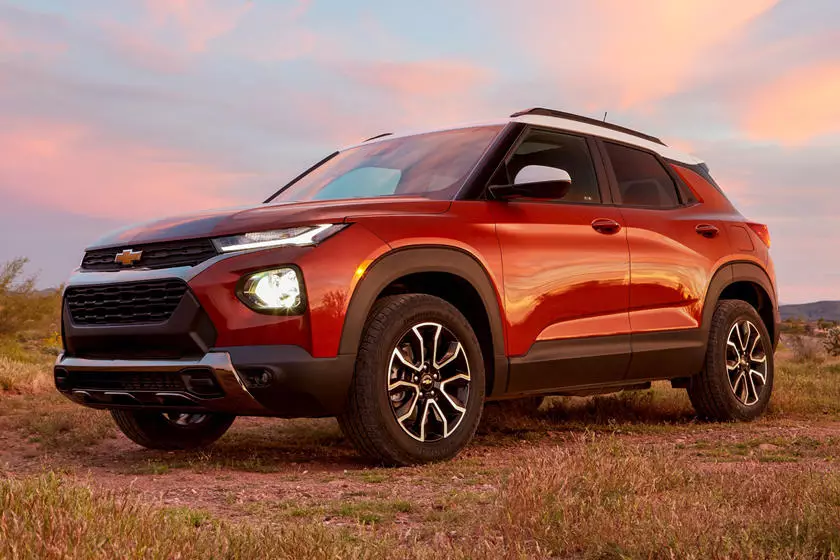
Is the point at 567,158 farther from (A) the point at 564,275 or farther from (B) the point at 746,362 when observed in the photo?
(B) the point at 746,362

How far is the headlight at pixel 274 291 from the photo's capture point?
5.11 m

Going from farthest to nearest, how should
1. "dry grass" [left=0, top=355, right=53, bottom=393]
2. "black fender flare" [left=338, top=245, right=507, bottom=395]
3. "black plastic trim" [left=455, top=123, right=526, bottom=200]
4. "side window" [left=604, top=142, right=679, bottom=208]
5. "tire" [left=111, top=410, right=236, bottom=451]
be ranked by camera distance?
1. "dry grass" [left=0, top=355, right=53, bottom=393]
2. "side window" [left=604, top=142, right=679, bottom=208]
3. "tire" [left=111, top=410, right=236, bottom=451]
4. "black plastic trim" [left=455, top=123, right=526, bottom=200]
5. "black fender flare" [left=338, top=245, right=507, bottom=395]

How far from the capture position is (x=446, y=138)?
6832mm

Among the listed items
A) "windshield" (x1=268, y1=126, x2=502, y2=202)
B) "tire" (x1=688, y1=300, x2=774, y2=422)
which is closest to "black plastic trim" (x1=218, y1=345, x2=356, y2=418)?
"windshield" (x1=268, y1=126, x2=502, y2=202)

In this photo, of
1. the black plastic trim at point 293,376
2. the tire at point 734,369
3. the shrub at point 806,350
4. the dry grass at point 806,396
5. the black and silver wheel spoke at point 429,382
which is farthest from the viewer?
the shrub at point 806,350

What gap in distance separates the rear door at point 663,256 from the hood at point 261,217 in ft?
6.37

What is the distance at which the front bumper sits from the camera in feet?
16.7

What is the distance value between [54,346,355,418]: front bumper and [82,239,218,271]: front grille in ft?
1.77

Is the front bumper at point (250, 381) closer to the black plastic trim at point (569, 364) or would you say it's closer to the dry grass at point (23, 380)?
the black plastic trim at point (569, 364)

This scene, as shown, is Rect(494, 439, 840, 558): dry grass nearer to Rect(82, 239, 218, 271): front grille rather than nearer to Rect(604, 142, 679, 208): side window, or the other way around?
Rect(82, 239, 218, 271): front grille

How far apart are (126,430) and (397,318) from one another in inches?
97.2

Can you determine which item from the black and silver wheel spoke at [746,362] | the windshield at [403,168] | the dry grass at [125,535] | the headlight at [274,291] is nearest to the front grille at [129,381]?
the headlight at [274,291]

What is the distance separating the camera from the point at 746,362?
834 cm

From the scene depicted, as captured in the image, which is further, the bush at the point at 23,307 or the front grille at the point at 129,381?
the bush at the point at 23,307
